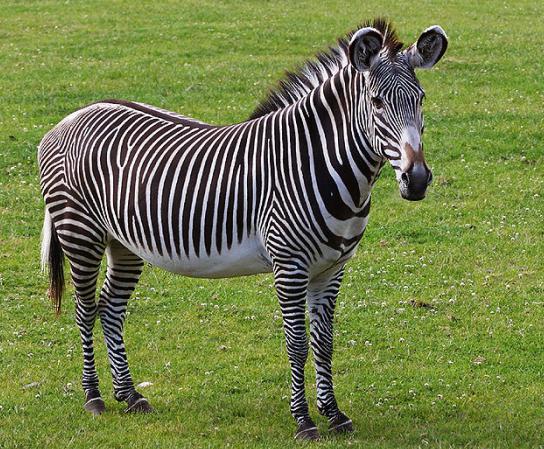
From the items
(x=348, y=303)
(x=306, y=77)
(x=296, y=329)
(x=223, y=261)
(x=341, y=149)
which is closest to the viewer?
(x=341, y=149)

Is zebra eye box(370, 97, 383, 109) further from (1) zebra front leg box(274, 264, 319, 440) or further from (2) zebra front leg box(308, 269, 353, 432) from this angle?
(2) zebra front leg box(308, 269, 353, 432)

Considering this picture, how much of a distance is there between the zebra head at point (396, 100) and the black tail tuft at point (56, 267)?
10.3ft

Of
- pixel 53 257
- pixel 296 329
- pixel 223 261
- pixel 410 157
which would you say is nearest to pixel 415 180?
pixel 410 157

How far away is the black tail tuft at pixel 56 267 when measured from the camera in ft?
30.1

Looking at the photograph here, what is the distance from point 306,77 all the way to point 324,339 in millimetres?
2070

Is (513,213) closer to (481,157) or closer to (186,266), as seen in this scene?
(481,157)

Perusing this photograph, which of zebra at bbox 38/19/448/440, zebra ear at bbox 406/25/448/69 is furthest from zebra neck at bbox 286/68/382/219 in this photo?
zebra ear at bbox 406/25/448/69

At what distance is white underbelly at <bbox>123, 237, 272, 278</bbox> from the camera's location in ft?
26.6

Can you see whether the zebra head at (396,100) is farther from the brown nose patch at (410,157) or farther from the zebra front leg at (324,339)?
the zebra front leg at (324,339)

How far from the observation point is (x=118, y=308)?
9.08 m

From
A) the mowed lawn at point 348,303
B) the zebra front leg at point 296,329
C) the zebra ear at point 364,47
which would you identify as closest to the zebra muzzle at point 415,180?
the zebra ear at point 364,47

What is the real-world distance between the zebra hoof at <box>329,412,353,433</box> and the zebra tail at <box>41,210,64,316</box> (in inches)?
106

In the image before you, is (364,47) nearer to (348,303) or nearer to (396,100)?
(396,100)

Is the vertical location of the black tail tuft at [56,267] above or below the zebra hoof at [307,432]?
above
